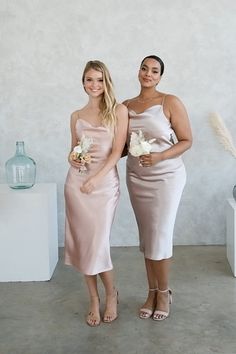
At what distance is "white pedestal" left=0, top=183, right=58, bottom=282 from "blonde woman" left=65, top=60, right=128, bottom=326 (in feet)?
2.59

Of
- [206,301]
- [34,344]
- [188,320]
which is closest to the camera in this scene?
[34,344]

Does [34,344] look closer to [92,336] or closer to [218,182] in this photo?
[92,336]

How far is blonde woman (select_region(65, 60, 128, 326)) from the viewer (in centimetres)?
288

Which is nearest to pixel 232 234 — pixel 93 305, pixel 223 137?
pixel 223 137

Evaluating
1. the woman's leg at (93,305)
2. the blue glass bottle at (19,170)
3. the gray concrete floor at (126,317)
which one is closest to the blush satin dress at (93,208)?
the woman's leg at (93,305)

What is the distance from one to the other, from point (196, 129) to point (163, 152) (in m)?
1.77

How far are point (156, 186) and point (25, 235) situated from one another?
1302mm

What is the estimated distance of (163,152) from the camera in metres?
2.90

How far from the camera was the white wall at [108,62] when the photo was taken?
4.42 m

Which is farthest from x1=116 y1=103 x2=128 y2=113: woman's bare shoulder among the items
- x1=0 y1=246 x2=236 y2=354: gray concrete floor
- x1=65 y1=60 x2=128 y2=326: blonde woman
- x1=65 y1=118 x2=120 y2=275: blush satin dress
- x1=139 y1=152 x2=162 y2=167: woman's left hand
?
x1=0 y1=246 x2=236 y2=354: gray concrete floor

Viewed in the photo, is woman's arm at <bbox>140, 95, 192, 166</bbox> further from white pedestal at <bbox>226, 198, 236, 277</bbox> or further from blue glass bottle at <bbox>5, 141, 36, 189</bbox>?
blue glass bottle at <bbox>5, 141, 36, 189</bbox>

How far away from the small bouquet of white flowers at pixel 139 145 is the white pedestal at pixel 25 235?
116 centimetres

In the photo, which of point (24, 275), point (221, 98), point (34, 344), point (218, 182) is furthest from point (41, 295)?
point (221, 98)

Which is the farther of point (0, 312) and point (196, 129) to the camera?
point (196, 129)
